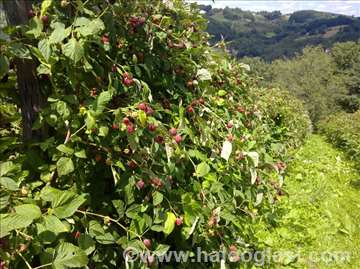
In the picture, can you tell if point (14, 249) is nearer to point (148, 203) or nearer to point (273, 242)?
point (148, 203)

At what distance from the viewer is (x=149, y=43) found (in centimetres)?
238

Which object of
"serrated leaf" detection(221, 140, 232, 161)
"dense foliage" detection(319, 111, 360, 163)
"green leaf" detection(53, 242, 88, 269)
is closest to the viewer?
"green leaf" detection(53, 242, 88, 269)

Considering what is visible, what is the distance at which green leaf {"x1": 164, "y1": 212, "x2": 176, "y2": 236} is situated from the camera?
1900mm

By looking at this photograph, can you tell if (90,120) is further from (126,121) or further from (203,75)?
(203,75)

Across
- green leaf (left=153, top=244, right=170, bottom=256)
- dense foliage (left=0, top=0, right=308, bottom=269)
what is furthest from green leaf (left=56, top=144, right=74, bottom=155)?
green leaf (left=153, top=244, right=170, bottom=256)

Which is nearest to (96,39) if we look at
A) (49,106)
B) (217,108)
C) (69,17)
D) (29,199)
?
(69,17)

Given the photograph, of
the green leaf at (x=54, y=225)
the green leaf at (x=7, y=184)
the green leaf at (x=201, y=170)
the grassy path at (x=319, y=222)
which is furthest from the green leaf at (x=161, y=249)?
the grassy path at (x=319, y=222)

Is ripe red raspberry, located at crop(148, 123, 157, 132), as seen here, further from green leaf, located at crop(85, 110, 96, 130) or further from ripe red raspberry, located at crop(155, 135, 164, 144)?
green leaf, located at crop(85, 110, 96, 130)

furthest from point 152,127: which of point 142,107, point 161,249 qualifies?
point 161,249

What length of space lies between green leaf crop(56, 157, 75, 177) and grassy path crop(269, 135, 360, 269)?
2.86 meters

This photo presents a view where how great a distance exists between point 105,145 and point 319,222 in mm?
4049

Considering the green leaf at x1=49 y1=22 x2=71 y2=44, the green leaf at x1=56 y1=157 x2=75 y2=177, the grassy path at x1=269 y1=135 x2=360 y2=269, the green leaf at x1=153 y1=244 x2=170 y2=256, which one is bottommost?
the grassy path at x1=269 y1=135 x2=360 y2=269

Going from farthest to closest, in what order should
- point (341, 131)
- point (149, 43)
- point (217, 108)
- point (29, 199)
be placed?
1. point (341, 131)
2. point (217, 108)
3. point (149, 43)
4. point (29, 199)

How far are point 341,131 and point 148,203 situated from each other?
14088 mm
